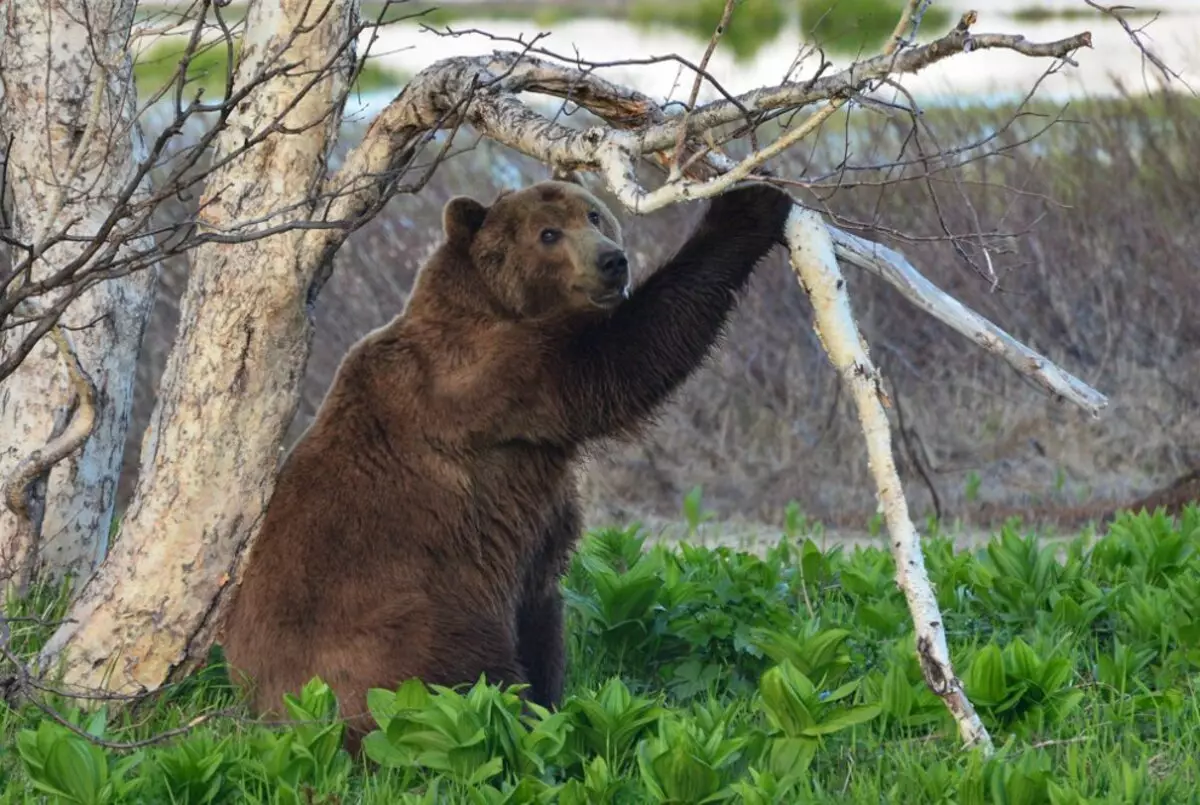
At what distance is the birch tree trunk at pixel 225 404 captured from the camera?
529 cm

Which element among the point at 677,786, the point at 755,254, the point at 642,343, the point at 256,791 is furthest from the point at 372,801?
the point at 755,254

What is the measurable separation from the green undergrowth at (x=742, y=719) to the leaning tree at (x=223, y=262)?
29 cm

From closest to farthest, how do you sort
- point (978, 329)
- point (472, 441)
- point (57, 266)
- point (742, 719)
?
point (978, 329) → point (742, 719) → point (472, 441) → point (57, 266)

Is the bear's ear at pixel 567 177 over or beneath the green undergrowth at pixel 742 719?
over

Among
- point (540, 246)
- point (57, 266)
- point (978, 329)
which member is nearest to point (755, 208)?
point (540, 246)

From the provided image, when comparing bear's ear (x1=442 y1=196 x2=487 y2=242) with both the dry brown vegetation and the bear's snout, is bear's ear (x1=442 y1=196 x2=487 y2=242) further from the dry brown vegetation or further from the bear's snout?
the dry brown vegetation

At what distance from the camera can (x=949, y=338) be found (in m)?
11.4

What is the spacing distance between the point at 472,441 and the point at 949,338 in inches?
271

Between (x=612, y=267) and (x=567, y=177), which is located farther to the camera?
(x=567, y=177)

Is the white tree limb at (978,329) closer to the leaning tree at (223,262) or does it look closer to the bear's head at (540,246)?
the leaning tree at (223,262)

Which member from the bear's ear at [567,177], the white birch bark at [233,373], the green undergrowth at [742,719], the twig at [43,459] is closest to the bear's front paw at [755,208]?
the bear's ear at [567,177]

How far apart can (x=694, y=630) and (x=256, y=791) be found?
6.13ft

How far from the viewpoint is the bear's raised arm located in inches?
196

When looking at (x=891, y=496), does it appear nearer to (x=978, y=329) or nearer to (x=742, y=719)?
(x=978, y=329)
